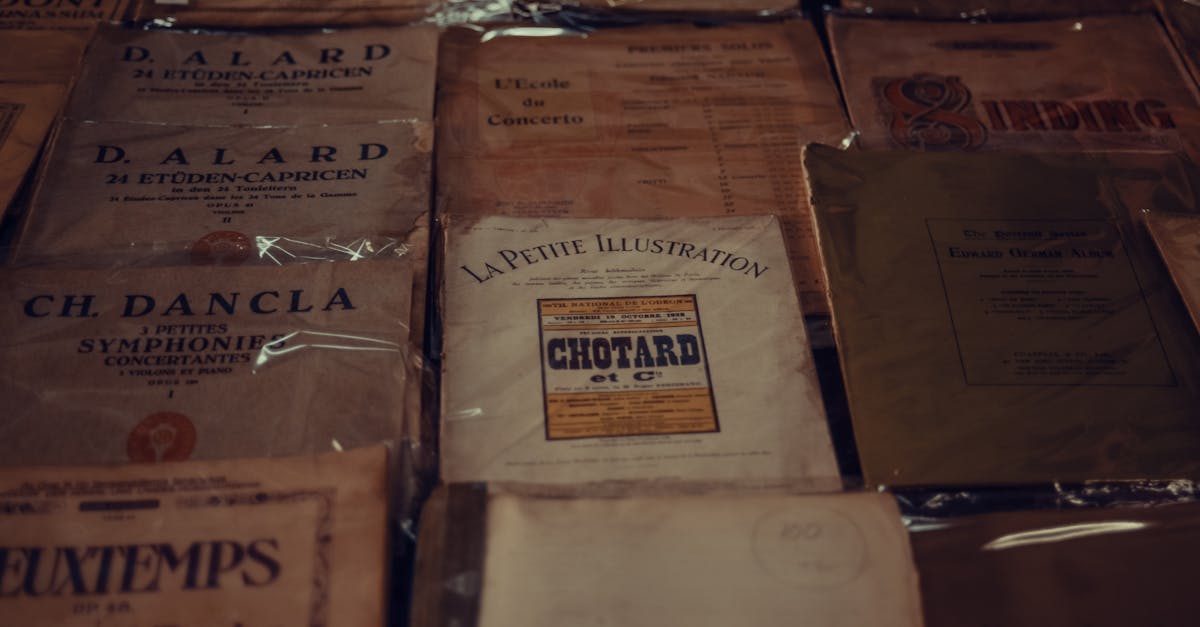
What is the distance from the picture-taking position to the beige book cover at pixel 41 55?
3.96ft

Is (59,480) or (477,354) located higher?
(477,354)

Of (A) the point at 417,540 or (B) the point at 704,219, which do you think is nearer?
(A) the point at 417,540

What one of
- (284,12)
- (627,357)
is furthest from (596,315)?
(284,12)

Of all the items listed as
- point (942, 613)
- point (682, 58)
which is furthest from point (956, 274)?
point (682, 58)

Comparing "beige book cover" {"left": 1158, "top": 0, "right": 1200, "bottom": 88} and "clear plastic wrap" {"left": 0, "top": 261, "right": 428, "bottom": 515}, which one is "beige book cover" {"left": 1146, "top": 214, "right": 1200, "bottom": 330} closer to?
"beige book cover" {"left": 1158, "top": 0, "right": 1200, "bottom": 88}

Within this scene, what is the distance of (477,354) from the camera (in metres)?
0.94

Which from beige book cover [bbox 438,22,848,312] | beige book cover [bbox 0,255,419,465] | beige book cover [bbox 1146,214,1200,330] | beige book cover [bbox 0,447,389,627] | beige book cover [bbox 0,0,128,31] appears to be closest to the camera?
beige book cover [bbox 0,447,389,627]

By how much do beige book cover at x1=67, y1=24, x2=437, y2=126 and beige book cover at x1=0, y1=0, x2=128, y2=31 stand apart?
10 centimetres

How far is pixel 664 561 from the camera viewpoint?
0.78 m

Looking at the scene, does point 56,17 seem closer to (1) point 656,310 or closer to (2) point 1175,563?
(1) point 656,310

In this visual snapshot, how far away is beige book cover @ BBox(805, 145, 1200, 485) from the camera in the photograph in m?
0.90

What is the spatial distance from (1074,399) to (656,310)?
0.47 m

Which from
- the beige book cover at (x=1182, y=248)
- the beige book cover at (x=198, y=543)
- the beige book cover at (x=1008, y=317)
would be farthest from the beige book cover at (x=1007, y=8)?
the beige book cover at (x=198, y=543)

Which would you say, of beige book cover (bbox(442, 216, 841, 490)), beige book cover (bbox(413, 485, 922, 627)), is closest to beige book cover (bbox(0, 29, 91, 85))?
beige book cover (bbox(442, 216, 841, 490))
